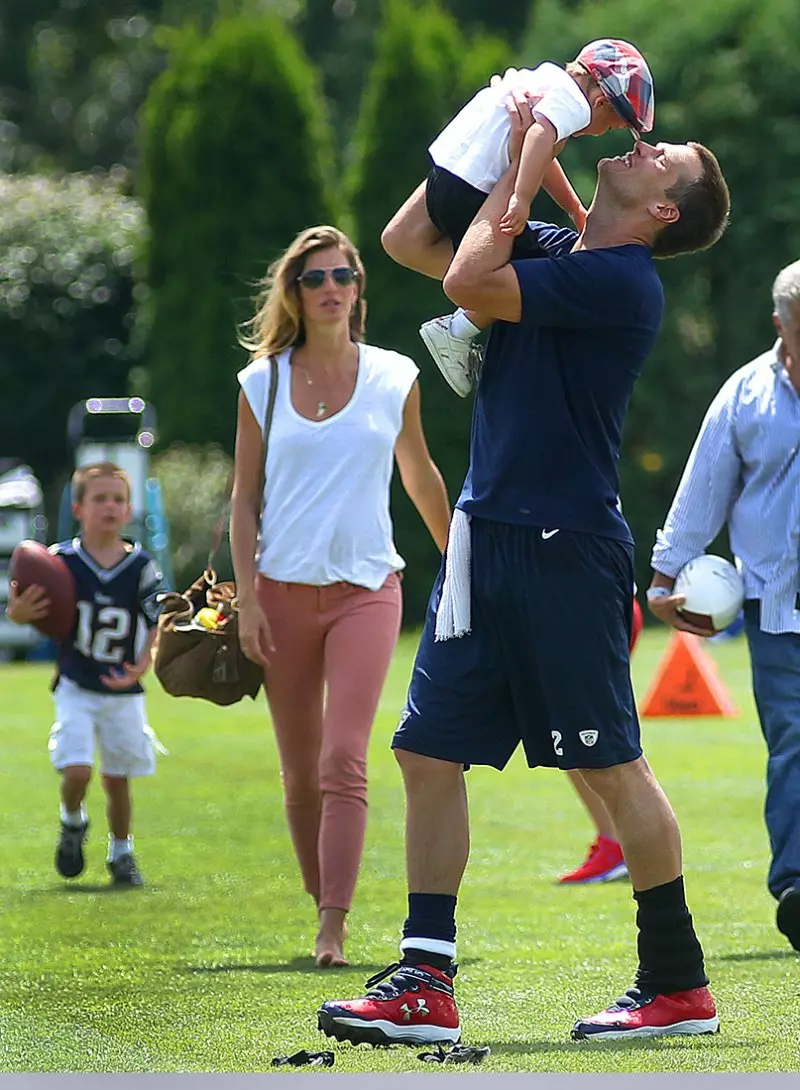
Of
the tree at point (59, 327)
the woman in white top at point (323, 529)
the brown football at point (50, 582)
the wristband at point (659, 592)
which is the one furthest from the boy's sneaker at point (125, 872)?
the tree at point (59, 327)

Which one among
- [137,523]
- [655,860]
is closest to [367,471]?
[655,860]

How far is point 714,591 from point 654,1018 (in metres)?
1.72

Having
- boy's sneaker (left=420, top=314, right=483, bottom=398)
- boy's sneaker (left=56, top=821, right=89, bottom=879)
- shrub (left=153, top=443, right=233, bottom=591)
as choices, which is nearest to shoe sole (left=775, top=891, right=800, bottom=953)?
boy's sneaker (left=420, top=314, right=483, bottom=398)

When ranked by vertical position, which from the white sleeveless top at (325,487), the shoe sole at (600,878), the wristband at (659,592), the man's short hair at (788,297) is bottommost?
the shoe sole at (600,878)

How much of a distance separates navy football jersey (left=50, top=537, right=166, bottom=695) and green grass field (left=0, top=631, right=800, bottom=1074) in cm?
76

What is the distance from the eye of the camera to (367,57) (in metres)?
40.0

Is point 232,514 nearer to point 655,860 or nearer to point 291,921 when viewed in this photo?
point 291,921

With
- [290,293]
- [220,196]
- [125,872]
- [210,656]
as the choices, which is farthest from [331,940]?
[220,196]

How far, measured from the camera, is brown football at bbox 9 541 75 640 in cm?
802

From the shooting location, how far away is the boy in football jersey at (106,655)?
8.03 m

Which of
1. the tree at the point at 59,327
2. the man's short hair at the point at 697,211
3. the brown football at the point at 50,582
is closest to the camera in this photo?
the man's short hair at the point at 697,211

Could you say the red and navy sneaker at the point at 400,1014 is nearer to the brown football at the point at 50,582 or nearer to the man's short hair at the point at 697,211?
the man's short hair at the point at 697,211

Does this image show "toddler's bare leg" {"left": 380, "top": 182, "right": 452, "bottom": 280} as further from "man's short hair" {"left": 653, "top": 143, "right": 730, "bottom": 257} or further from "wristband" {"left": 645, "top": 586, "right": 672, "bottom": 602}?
"wristband" {"left": 645, "top": 586, "right": 672, "bottom": 602}

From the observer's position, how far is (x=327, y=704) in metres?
6.08
